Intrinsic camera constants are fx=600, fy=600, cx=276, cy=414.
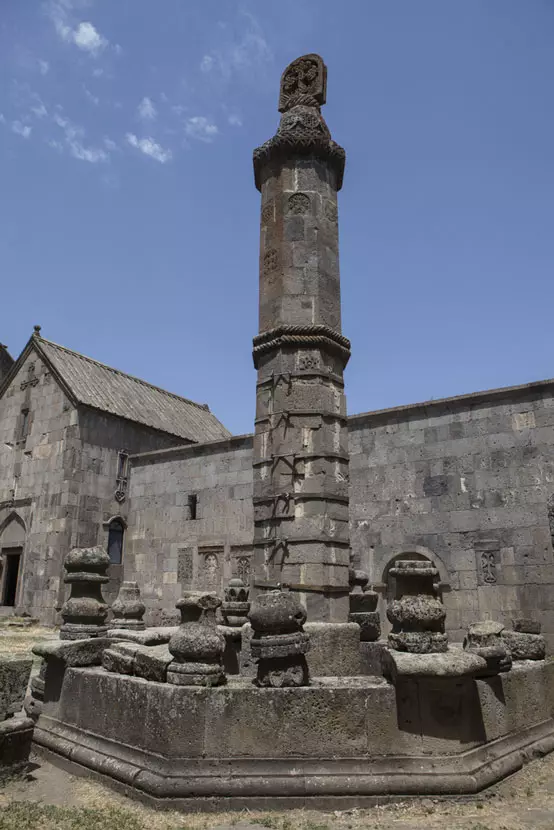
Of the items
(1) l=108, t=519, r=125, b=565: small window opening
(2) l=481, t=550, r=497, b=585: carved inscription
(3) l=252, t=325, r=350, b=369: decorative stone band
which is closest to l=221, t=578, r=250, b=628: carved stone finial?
(3) l=252, t=325, r=350, b=369: decorative stone band

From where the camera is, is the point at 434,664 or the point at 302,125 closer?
the point at 434,664

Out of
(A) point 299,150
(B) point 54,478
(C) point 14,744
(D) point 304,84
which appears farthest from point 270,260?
(B) point 54,478

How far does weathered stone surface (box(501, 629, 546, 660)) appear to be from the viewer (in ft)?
23.1

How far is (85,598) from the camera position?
808 cm

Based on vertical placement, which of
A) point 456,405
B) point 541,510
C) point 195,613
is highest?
point 456,405

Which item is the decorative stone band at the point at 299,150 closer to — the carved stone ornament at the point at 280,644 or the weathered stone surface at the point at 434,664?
the carved stone ornament at the point at 280,644

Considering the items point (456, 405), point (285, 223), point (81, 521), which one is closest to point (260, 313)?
point (285, 223)

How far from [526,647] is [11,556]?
60.1 ft

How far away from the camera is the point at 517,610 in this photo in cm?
1205

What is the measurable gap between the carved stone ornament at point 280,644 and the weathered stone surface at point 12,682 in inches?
74.5

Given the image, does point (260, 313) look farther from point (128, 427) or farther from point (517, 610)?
point (128, 427)

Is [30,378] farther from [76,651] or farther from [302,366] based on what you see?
[76,651]

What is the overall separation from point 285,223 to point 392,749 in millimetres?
6446

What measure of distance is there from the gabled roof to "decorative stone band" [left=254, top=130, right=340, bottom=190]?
1318 cm
